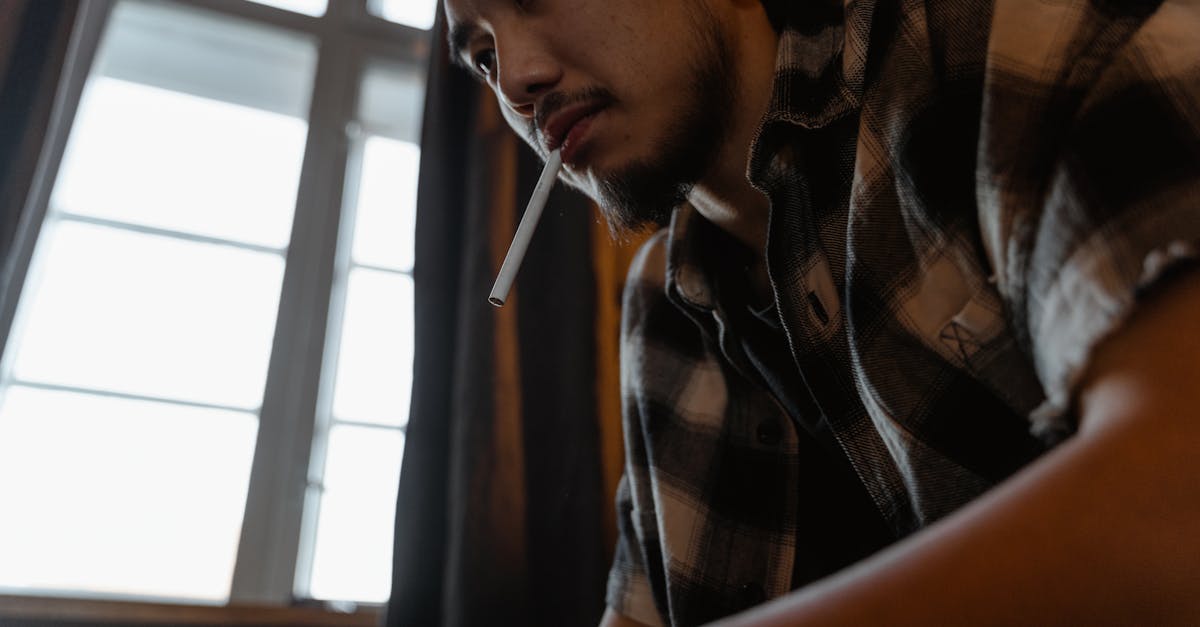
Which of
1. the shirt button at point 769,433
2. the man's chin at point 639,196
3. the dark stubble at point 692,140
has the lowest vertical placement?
the shirt button at point 769,433

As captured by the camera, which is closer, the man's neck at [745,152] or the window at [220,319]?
the man's neck at [745,152]

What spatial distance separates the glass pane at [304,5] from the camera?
6.51ft

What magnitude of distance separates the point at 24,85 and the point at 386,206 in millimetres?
665

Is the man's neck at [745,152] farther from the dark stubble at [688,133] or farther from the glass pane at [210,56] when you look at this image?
the glass pane at [210,56]

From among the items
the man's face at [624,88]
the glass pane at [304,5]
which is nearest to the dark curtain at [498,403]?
the glass pane at [304,5]

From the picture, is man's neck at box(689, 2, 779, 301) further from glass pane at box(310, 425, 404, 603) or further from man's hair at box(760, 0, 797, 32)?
glass pane at box(310, 425, 404, 603)

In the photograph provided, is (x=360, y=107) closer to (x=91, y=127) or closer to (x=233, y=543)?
(x=91, y=127)

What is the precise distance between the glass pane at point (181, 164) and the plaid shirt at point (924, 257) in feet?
3.80

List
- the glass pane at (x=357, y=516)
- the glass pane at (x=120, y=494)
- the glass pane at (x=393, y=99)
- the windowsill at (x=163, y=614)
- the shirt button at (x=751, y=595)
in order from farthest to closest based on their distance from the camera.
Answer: the glass pane at (x=393, y=99), the glass pane at (x=357, y=516), the glass pane at (x=120, y=494), the windowsill at (x=163, y=614), the shirt button at (x=751, y=595)

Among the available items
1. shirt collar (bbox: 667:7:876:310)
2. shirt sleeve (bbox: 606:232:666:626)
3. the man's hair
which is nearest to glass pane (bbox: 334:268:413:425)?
shirt sleeve (bbox: 606:232:666:626)

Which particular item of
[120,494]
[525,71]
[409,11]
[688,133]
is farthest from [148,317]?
[688,133]

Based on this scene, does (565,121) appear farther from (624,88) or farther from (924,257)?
(924,257)

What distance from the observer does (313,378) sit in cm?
164

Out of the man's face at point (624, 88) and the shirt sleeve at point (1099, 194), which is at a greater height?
the man's face at point (624, 88)
